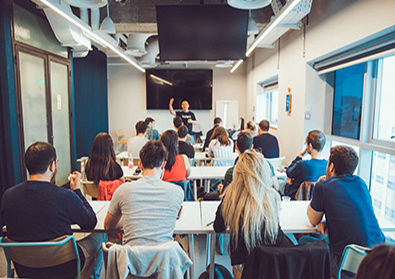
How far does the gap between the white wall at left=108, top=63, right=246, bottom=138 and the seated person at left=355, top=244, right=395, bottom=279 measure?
8875 millimetres

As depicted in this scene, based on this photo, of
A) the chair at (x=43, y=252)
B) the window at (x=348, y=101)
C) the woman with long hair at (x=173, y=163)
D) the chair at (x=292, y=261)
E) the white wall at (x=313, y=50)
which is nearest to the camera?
the chair at (x=292, y=261)

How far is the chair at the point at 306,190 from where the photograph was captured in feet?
8.53

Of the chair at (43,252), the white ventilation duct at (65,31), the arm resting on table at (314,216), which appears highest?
the white ventilation duct at (65,31)

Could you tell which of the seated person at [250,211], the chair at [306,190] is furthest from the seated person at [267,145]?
the seated person at [250,211]

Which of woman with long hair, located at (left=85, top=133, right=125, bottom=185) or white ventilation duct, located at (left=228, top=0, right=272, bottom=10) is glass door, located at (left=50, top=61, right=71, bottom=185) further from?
white ventilation duct, located at (left=228, top=0, right=272, bottom=10)

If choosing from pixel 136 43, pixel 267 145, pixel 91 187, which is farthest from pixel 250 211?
pixel 136 43

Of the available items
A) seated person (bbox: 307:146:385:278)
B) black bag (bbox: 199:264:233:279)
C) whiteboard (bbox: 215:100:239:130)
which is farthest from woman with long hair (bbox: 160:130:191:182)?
whiteboard (bbox: 215:100:239:130)

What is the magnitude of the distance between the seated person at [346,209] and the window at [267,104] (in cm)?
566

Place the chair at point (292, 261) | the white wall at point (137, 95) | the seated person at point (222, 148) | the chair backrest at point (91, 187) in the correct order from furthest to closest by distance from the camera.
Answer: the white wall at point (137, 95)
the seated person at point (222, 148)
the chair backrest at point (91, 187)
the chair at point (292, 261)

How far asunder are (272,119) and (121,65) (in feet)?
18.6

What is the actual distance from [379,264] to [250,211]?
0.94 metres

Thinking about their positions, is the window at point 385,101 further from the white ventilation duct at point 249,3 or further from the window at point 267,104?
the window at point 267,104

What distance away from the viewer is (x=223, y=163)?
421cm

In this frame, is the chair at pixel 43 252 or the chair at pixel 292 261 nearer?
the chair at pixel 292 261
